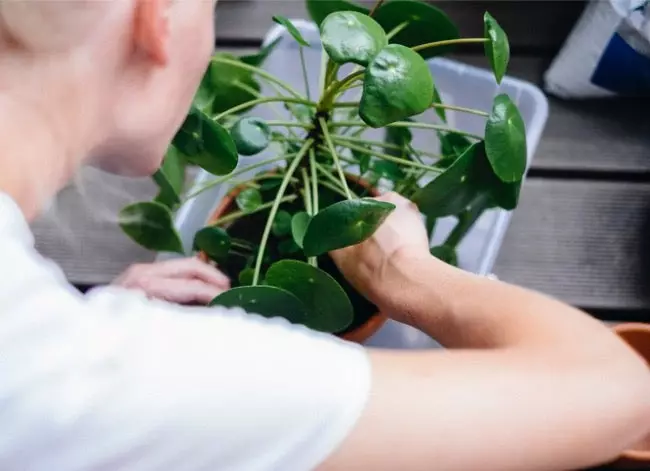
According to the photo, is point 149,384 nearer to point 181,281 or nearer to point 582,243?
point 181,281

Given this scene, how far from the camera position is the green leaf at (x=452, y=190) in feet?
1.90

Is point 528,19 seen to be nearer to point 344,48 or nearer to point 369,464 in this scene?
point 344,48

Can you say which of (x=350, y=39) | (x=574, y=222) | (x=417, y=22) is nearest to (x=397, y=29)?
(x=417, y=22)

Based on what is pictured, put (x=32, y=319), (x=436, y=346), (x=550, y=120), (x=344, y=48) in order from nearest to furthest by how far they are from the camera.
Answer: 1. (x=32, y=319)
2. (x=344, y=48)
3. (x=436, y=346)
4. (x=550, y=120)

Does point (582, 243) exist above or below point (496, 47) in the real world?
below

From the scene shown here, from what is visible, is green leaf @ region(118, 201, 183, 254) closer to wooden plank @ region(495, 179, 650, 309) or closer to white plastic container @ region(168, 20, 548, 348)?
white plastic container @ region(168, 20, 548, 348)

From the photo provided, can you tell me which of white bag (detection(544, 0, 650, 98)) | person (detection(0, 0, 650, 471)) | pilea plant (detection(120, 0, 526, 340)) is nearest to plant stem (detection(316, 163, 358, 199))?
pilea plant (detection(120, 0, 526, 340))

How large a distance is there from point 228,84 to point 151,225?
0.14m

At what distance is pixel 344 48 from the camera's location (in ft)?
1.64

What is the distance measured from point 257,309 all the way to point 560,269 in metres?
0.41

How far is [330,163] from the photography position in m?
0.71

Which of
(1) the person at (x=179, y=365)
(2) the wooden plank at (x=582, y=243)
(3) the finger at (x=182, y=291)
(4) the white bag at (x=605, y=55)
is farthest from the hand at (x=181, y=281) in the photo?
(4) the white bag at (x=605, y=55)

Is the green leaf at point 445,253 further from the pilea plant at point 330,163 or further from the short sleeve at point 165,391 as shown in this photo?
the short sleeve at point 165,391

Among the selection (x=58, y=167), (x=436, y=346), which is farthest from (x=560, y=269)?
(x=58, y=167)
